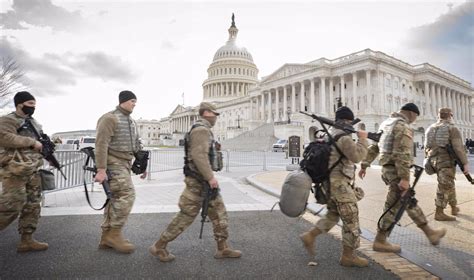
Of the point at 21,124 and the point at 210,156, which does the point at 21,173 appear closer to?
the point at 21,124

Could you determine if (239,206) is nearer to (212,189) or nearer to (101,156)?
(212,189)

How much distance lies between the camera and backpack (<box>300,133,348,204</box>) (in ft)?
11.9

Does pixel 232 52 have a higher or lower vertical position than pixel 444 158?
higher

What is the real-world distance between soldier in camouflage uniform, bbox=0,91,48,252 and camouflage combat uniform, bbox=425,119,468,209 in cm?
684

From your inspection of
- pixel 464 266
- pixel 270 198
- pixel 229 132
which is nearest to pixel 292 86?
pixel 229 132

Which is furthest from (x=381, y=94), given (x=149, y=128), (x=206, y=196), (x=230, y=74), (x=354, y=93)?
(x=149, y=128)

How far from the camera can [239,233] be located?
4.80m

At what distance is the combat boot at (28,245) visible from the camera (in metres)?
3.86

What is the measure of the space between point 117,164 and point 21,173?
3.97ft

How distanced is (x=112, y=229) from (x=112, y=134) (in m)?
1.31

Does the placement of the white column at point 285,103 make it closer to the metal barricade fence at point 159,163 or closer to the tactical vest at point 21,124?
the metal barricade fence at point 159,163

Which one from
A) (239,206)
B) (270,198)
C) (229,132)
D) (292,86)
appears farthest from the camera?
(229,132)

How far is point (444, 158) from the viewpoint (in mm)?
5699

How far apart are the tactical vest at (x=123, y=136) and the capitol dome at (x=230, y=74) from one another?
97.4m
